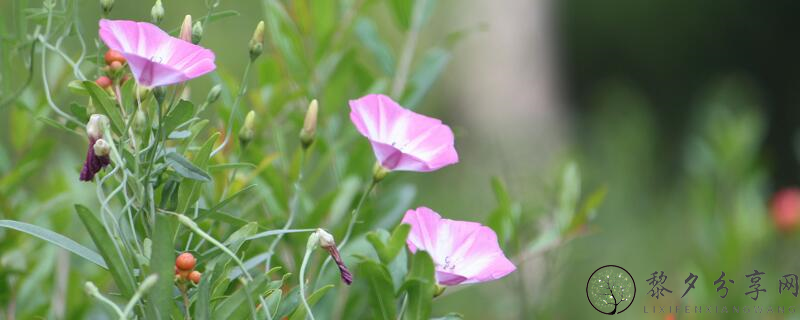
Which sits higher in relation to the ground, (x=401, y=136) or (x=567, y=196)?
(x=401, y=136)

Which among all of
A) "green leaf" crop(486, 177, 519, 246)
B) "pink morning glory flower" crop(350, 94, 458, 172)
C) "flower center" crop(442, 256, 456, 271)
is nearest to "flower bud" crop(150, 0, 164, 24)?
"pink morning glory flower" crop(350, 94, 458, 172)

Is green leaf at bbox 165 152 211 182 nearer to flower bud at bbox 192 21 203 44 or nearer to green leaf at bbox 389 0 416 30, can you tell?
flower bud at bbox 192 21 203 44

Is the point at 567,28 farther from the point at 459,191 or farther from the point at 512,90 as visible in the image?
the point at 459,191

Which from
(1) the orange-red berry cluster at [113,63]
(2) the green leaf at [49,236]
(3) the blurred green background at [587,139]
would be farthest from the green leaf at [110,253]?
(3) the blurred green background at [587,139]

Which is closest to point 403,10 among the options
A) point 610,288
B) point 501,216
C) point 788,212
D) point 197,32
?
point 501,216

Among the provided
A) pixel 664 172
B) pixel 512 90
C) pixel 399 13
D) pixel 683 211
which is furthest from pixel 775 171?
pixel 399 13

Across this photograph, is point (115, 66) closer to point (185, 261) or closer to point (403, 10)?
point (185, 261)

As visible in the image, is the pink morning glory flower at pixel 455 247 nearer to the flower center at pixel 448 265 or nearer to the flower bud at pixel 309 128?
the flower center at pixel 448 265
